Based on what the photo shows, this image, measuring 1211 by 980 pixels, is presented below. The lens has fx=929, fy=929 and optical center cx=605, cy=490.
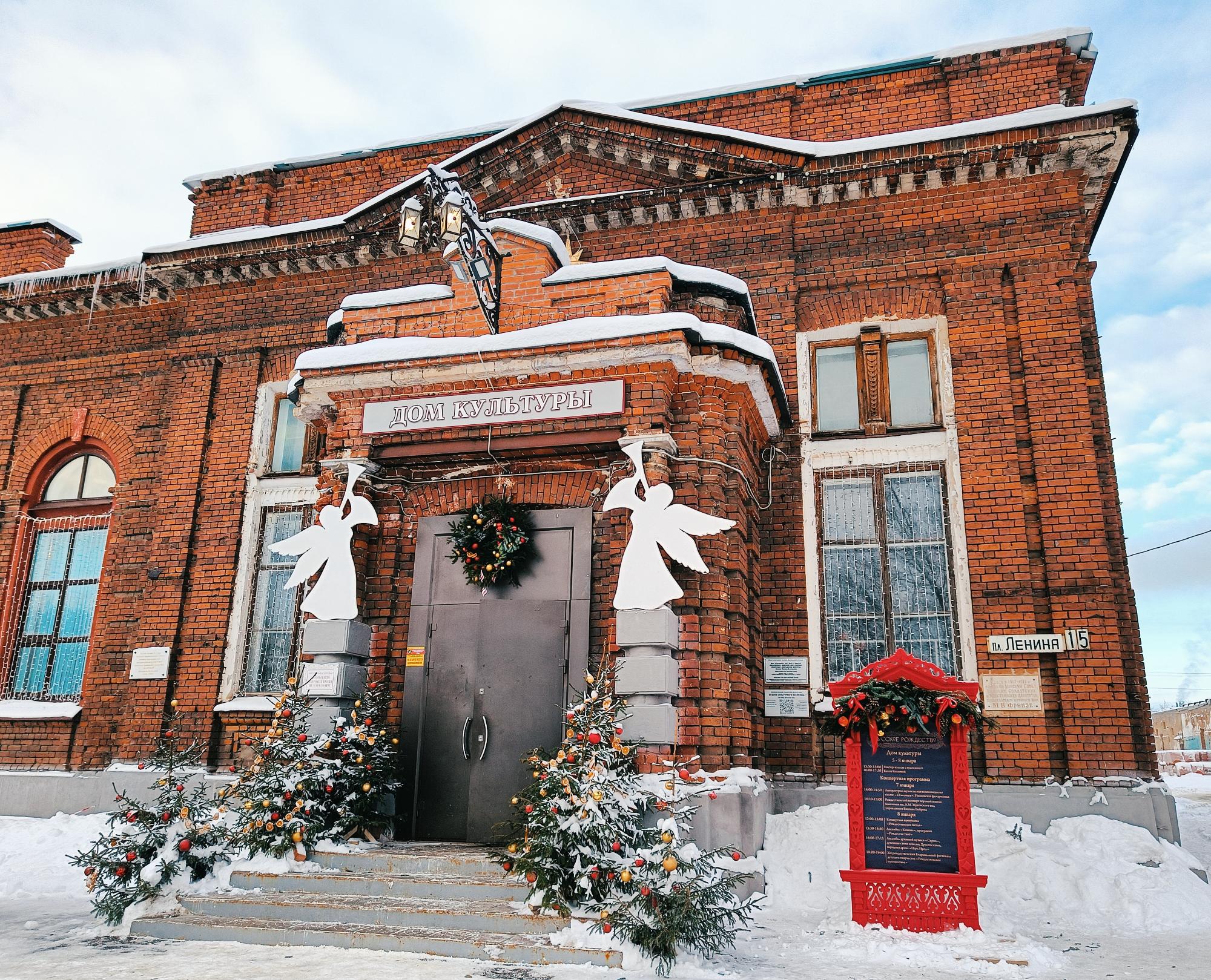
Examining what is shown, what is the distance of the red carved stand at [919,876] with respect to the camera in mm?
6500

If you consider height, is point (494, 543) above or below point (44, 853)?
above

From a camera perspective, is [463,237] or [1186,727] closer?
[463,237]

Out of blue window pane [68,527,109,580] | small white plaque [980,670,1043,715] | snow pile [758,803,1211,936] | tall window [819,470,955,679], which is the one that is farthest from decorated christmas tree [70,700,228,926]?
small white plaque [980,670,1043,715]

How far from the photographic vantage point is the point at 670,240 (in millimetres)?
11203

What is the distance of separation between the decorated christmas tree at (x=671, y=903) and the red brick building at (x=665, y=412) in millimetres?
1141

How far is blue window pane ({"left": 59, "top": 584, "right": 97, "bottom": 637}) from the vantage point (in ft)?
41.2

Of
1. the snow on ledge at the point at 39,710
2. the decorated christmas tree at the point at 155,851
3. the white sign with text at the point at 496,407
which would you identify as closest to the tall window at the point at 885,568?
the white sign with text at the point at 496,407

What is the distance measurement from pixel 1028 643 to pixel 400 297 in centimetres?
697

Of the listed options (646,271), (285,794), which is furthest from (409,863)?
(646,271)

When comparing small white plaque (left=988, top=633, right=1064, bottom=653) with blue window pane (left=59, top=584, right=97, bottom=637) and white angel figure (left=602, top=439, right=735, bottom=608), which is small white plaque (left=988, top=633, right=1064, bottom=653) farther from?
blue window pane (left=59, top=584, right=97, bottom=637)

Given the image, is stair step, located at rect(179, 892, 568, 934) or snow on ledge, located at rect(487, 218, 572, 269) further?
snow on ledge, located at rect(487, 218, 572, 269)

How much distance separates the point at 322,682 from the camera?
814cm

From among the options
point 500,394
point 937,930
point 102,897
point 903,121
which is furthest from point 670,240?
point 102,897

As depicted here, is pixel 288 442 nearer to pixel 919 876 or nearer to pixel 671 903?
pixel 671 903
